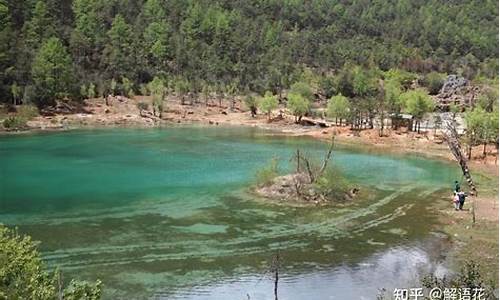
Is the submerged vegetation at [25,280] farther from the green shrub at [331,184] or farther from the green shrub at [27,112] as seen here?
the green shrub at [27,112]

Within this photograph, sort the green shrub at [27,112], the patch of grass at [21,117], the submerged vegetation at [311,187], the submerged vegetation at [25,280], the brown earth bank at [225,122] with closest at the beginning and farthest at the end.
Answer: the submerged vegetation at [25,280], the submerged vegetation at [311,187], the brown earth bank at [225,122], the patch of grass at [21,117], the green shrub at [27,112]

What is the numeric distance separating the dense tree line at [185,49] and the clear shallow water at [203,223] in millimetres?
42373

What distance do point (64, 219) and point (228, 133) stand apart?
55429 millimetres

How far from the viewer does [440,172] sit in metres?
62.0

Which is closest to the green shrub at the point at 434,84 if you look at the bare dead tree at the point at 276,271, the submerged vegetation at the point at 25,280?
the bare dead tree at the point at 276,271

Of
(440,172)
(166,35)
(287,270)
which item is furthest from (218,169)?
(166,35)

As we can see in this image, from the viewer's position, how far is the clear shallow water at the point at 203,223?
29.5m

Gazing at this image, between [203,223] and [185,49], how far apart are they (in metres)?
114

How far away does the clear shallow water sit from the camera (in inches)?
1163

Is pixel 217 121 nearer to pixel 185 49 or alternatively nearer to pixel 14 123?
pixel 14 123

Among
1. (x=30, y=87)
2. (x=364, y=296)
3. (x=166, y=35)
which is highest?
(x=166, y=35)

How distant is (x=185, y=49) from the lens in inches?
5856

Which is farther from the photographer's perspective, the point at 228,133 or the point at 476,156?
the point at 228,133

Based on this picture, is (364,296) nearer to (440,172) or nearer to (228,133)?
(440,172)
